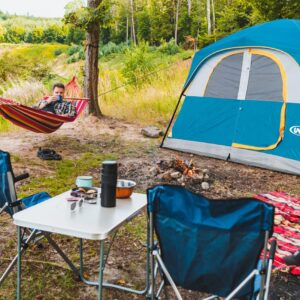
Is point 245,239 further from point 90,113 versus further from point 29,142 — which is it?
point 90,113

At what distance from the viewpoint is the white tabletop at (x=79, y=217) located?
5.79 ft

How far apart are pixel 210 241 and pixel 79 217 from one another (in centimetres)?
63

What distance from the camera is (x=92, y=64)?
24.5 ft

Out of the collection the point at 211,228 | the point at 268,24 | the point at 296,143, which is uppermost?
the point at 268,24

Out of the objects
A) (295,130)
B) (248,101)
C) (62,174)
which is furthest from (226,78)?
(62,174)

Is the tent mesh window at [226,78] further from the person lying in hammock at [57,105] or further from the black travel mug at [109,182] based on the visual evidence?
the black travel mug at [109,182]

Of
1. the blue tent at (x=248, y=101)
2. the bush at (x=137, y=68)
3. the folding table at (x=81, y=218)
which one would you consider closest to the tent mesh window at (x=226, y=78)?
the blue tent at (x=248, y=101)

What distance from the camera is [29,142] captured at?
6191 mm

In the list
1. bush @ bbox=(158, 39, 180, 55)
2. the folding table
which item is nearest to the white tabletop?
the folding table

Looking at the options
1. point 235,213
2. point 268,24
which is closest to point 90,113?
point 268,24

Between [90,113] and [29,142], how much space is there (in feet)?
5.48

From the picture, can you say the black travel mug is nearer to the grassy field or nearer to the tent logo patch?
the tent logo patch

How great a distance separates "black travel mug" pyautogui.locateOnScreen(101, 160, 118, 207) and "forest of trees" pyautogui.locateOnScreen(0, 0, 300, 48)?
217 inches

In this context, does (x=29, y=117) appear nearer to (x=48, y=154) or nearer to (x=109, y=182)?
(x=48, y=154)
